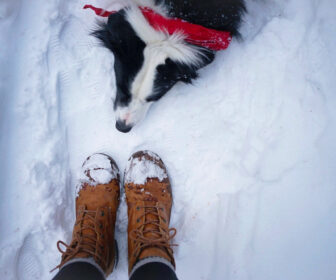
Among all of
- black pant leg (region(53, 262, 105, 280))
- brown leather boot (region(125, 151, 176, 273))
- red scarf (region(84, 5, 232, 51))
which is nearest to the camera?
black pant leg (region(53, 262, 105, 280))

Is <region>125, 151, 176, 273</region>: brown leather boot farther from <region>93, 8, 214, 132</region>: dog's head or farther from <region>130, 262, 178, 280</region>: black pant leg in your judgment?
<region>93, 8, 214, 132</region>: dog's head

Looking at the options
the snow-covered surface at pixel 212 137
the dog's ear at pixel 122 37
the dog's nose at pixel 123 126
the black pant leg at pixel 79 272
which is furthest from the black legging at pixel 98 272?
the dog's ear at pixel 122 37

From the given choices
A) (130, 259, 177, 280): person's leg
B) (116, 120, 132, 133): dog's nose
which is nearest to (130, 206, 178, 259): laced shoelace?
(130, 259, 177, 280): person's leg

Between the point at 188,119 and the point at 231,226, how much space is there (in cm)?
76

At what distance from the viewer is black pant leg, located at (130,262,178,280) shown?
1261mm

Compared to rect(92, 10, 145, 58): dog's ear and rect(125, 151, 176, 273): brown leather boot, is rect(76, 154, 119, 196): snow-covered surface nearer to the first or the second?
rect(125, 151, 176, 273): brown leather boot

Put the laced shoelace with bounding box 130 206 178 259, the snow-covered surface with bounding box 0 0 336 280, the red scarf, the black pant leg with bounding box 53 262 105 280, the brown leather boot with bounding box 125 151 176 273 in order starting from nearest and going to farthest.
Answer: the black pant leg with bounding box 53 262 105 280
the red scarf
the laced shoelace with bounding box 130 206 178 259
the brown leather boot with bounding box 125 151 176 273
the snow-covered surface with bounding box 0 0 336 280

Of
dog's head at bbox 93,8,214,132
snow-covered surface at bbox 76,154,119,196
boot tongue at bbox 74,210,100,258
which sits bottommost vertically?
boot tongue at bbox 74,210,100,258

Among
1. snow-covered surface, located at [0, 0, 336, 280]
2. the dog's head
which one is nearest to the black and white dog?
the dog's head

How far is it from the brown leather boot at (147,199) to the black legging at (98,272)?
210mm

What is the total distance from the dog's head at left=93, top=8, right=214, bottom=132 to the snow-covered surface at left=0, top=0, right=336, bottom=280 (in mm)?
357

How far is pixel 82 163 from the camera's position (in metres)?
1.84

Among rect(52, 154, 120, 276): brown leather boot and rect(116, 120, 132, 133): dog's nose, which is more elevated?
rect(116, 120, 132, 133): dog's nose

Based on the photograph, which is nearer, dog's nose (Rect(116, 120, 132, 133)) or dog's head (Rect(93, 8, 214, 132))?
dog's head (Rect(93, 8, 214, 132))
